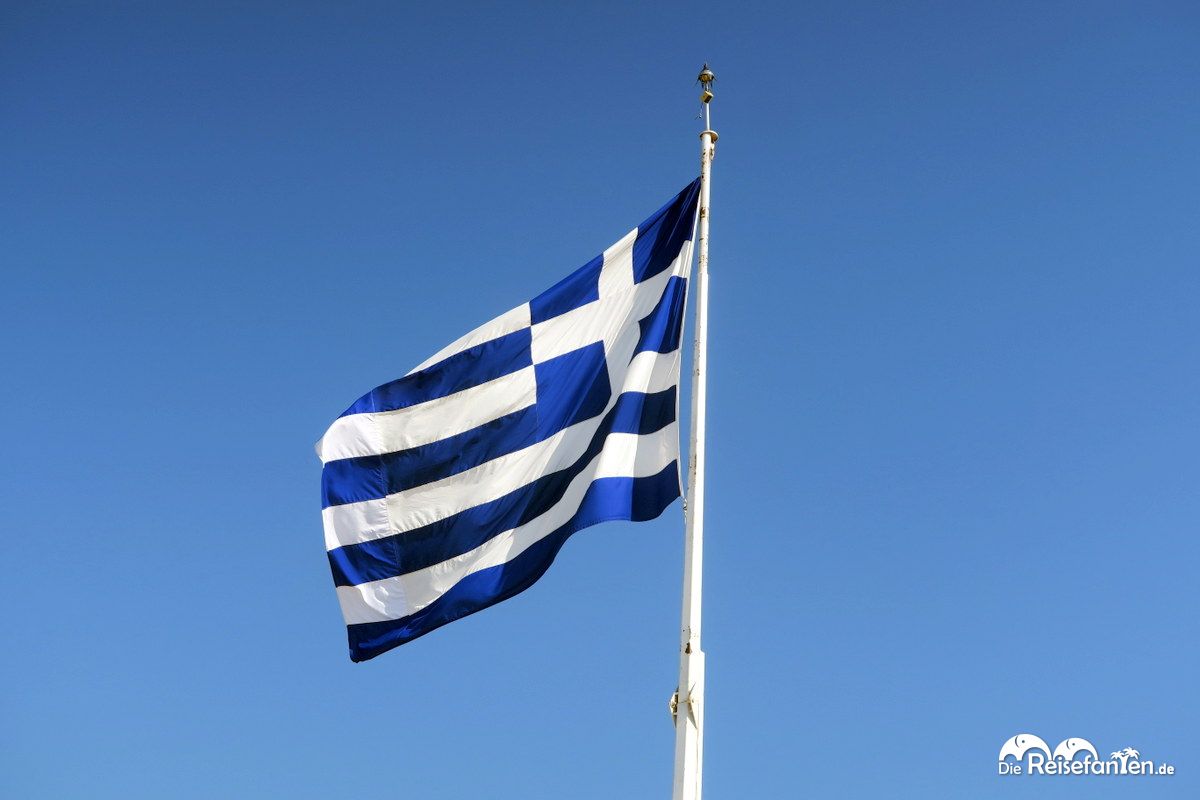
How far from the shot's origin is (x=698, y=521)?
10.2 meters

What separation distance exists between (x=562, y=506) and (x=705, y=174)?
412 cm

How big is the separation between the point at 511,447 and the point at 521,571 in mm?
1438

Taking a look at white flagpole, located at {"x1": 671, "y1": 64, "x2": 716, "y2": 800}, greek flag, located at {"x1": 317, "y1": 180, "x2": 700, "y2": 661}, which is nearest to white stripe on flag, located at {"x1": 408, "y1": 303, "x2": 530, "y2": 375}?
greek flag, located at {"x1": 317, "y1": 180, "x2": 700, "y2": 661}

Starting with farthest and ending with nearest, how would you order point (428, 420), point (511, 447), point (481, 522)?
1. point (428, 420)
2. point (511, 447)
3. point (481, 522)

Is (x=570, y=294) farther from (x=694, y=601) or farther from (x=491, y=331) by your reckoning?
(x=694, y=601)

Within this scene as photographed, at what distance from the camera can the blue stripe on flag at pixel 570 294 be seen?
12680 mm

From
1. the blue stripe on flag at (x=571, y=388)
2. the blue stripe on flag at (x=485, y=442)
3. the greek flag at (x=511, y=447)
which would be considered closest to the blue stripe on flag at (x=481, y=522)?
the greek flag at (x=511, y=447)

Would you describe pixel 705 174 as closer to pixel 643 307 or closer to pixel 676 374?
pixel 643 307

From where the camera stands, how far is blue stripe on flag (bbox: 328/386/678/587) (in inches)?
457

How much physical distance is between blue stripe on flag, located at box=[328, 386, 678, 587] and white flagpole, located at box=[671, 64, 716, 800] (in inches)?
28.6

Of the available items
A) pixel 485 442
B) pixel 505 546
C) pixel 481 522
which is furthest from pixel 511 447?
pixel 505 546

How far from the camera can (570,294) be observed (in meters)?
12.7

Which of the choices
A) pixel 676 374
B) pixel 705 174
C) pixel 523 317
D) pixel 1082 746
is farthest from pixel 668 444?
pixel 1082 746

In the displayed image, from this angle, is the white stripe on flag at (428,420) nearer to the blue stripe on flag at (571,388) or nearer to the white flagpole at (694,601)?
the blue stripe on flag at (571,388)
